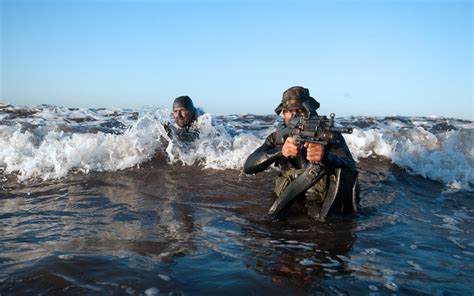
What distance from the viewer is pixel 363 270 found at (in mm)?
2879

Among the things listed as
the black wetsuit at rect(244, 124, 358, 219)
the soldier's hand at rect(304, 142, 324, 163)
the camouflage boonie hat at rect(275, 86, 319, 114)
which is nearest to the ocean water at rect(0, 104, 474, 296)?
the black wetsuit at rect(244, 124, 358, 219)

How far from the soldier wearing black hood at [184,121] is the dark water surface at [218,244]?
2.44m

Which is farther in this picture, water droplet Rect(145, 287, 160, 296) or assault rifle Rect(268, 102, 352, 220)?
assault rifle Rect(268, 102, 352, 220)

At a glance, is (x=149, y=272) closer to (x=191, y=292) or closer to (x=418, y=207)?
(x=191, y=292)

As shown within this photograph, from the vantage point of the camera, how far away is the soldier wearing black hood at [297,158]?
13.3 feet

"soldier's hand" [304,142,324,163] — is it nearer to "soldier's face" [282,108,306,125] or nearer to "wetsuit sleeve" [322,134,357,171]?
"wetsuit sleeve" [322,134,357,171]

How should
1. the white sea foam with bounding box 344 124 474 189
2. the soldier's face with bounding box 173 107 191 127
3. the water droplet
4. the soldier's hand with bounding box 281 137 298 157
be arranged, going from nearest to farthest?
the water droplet < the soldier's hand with bounding box 281 137 298 157 < the white sea foam with bounding box 344 124 474 189 < the soldier's face with bounding box 173 107 191 127

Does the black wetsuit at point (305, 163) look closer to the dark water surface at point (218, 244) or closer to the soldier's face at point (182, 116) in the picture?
the dark water surface at point (218, 244)

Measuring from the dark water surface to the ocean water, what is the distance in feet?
0.04

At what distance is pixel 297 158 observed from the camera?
4574 mm

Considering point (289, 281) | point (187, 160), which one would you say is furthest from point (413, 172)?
point (289, 281)

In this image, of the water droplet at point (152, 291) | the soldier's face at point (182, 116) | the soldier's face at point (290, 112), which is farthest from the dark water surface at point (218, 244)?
the soldier's face at point (182, 116)

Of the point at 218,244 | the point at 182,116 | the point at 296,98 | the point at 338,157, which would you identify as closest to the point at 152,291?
the point at 218,244

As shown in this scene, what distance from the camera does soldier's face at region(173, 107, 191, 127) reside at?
7.92 metres
